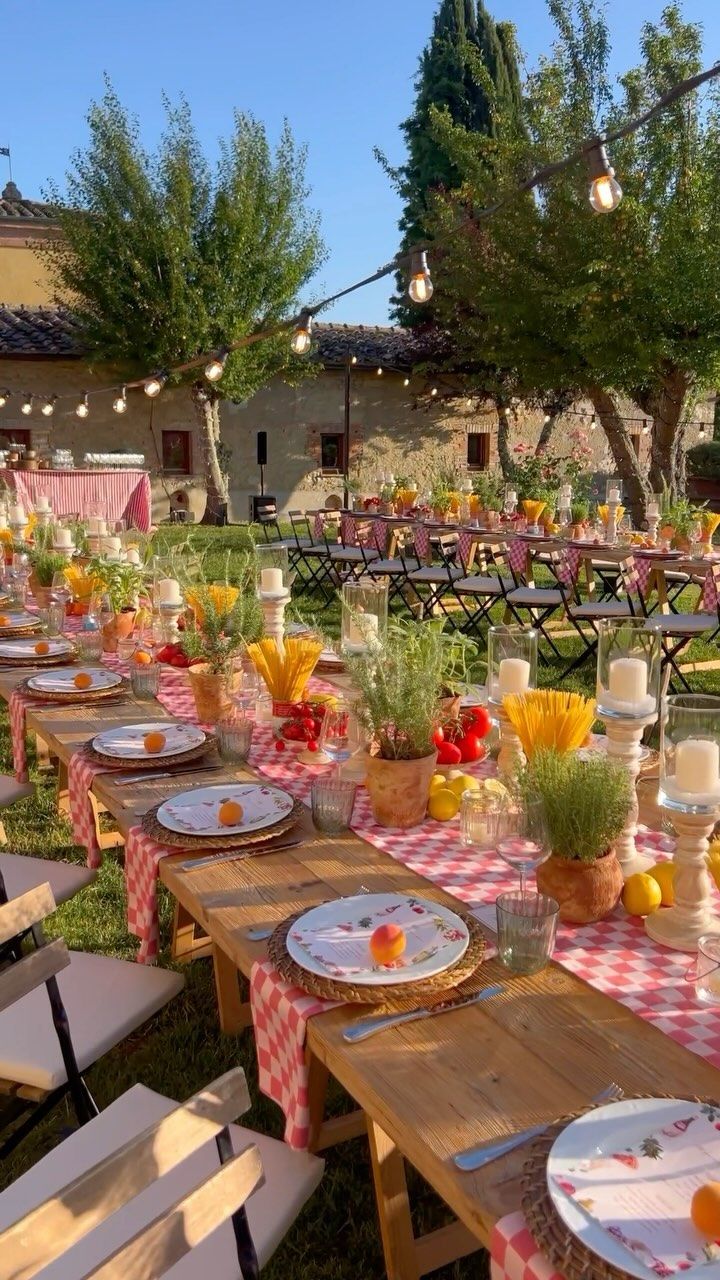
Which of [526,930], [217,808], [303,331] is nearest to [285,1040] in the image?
[526,930]

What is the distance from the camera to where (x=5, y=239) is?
2138 cm

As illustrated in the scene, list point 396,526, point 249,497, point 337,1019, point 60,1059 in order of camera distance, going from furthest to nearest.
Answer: point 249,497 → point 396,526 → point 60,1059 → point 337,1019

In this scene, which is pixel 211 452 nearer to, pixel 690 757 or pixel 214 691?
pixel 214 691

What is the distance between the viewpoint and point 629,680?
2.01m

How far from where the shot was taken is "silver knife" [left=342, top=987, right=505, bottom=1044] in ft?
4.69

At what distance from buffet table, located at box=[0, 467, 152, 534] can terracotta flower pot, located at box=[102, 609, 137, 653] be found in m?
8.48

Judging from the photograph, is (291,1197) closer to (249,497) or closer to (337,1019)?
(337,1019)

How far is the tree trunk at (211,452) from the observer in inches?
693

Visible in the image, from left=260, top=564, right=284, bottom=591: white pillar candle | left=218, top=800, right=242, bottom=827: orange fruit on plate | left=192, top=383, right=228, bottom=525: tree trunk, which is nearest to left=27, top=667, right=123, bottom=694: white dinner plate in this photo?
left=260, top=564, right=284, bottom=591: white pillar candle

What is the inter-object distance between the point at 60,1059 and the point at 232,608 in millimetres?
1518

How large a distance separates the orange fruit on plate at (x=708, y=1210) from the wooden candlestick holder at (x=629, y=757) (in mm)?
924

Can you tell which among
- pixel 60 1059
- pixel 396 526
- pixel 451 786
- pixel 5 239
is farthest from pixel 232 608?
pixel 5 239

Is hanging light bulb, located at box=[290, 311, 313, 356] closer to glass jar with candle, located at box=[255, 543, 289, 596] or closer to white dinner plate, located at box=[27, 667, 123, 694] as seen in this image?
glass jar with candle, located at box=[255, 543, 289, 596]

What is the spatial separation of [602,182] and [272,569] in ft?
8.76
